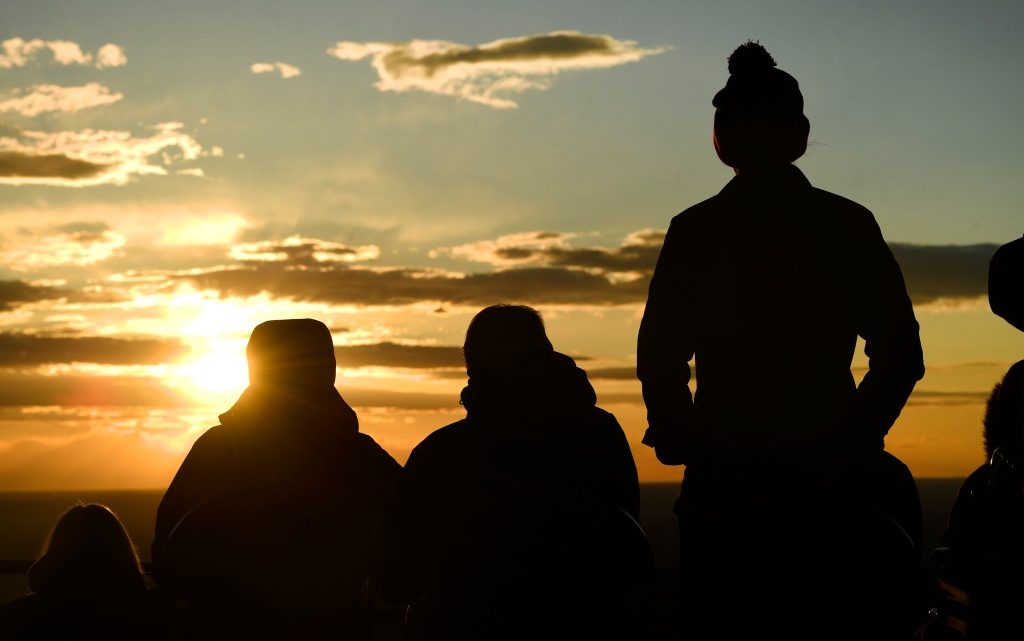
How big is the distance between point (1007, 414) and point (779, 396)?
0.57 metres

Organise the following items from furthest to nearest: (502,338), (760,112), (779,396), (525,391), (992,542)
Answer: (502,338) < (525,391) < (760,112) < (779,396) < (992,542)

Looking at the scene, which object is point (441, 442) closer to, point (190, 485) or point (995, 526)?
point (190, 485)

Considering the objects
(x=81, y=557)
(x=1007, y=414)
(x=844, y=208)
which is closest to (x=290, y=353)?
(x=81, y=557)

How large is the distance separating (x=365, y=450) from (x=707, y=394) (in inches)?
58.8

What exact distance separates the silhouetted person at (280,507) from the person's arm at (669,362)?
4.05 ft

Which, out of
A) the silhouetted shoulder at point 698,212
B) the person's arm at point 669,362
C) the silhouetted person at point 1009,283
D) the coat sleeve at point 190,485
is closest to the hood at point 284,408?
the coat sleeve at point 190,485

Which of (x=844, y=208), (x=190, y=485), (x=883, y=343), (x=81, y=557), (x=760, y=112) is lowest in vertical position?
(x=81, y=557)

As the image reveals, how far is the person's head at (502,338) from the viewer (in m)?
A: 3.46

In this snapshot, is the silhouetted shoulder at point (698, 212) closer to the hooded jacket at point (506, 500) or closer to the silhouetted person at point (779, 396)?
the silhouetted person at point (779, 396)

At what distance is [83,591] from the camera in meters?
4.40

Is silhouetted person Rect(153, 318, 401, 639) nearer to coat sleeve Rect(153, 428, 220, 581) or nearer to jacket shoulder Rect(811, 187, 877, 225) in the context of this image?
coat sleeve Rect(153, 428, 220, 581)

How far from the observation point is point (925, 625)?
2.80 m

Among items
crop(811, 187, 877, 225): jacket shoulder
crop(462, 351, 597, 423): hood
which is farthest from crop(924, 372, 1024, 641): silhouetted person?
crop(462, 351, 597, 423): hood

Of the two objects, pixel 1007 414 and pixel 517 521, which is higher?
pixel 1007 414
